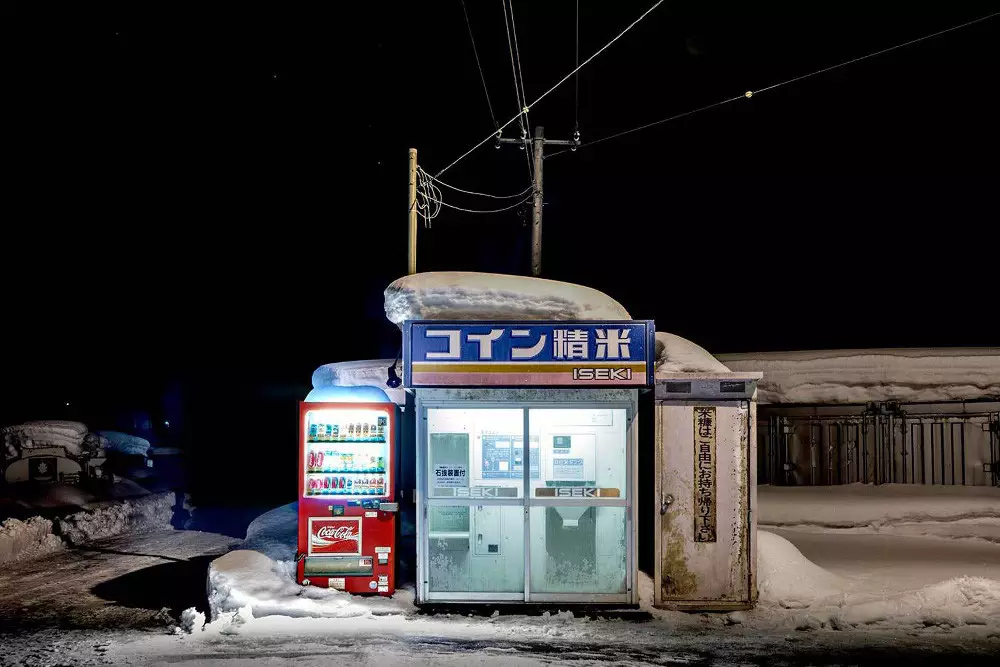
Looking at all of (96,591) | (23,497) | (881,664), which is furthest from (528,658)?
(23,497)

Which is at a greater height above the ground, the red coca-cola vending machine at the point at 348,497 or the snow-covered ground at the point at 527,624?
the red coca-cola vending machine at the point at 348,497

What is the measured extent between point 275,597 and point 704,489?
15.7 feet

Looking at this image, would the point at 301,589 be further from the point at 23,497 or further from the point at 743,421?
the point at 23,497

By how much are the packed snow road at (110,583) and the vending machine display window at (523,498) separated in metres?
3.29

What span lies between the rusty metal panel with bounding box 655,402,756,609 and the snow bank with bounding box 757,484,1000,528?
381 centimetres

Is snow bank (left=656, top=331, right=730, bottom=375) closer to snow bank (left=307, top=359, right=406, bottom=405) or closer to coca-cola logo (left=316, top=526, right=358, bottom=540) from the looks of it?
coca-cola logo (left=316, top=526, right=358, bottom=540)

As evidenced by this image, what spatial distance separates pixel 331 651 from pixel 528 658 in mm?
1808

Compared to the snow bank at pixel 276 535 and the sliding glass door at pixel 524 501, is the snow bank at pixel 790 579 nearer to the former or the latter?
the sliding glass door at pixel 524 501

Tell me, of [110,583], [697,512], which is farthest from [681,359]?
[110,583]

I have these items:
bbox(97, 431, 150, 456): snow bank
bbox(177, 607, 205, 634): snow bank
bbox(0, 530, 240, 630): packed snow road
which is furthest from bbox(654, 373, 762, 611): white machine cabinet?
bbox(97, 431, 150, 456): snow bank

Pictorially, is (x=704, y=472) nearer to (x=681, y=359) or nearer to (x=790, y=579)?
(x=681, y=359)

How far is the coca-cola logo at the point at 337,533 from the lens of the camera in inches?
316

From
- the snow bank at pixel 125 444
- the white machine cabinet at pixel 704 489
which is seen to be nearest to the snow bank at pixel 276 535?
the white machine cabinet at pixel 704 489

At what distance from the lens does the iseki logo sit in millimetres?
7535
